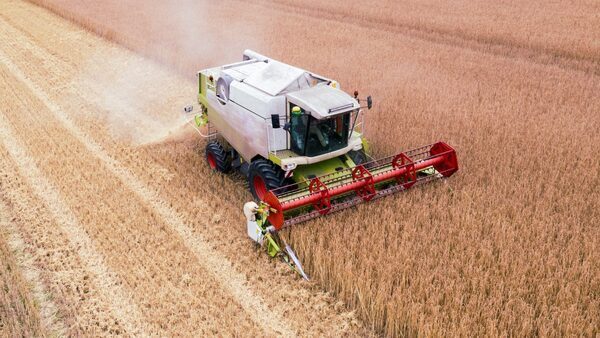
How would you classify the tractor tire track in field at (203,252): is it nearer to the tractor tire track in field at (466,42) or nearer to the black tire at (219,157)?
the black tire at (219,157)

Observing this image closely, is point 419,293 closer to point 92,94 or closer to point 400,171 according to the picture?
point 400,171

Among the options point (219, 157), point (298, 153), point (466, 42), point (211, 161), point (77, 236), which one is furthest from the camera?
point (466, 42)

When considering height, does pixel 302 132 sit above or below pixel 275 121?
below

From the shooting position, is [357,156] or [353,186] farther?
[357,156]

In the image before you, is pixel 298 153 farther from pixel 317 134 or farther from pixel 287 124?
pixel 287 124

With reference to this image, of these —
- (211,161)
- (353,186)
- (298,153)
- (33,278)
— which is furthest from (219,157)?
(33,278)

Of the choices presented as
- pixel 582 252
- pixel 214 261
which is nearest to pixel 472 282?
pixel 582 252
